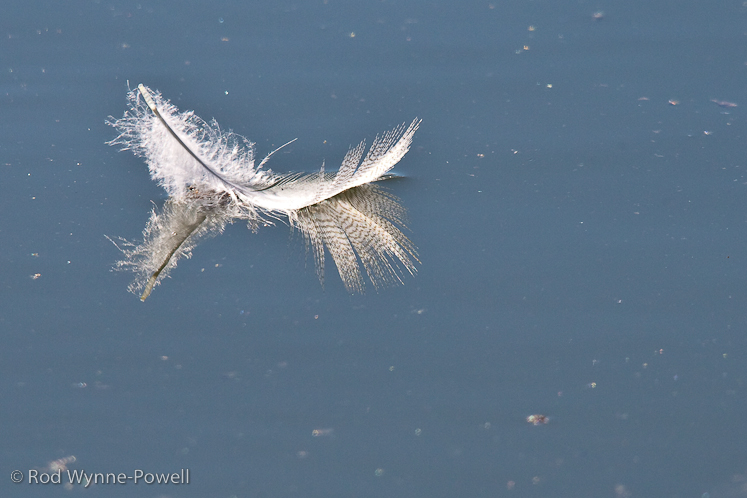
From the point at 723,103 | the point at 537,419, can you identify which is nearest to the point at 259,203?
the point at 537,419

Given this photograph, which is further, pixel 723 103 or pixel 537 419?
pixel 723 103

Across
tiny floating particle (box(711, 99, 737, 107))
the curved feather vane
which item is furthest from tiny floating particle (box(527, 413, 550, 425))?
tiny floating particle (box(711, 99, 737, 107))

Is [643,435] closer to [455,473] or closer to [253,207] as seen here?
[455,473]

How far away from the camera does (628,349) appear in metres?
1.00

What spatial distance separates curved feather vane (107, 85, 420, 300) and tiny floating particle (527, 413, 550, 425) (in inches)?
12.5

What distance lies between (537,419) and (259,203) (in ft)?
2.01

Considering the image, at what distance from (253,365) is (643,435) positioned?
68 cm

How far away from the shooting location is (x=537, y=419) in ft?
3.23

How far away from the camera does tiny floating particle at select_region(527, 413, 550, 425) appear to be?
3.23ft

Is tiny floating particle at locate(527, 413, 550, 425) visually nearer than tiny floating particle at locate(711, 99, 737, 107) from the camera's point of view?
Yes

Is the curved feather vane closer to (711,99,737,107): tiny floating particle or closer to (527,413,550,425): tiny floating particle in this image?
(527,413,550,425): tiny floating particle

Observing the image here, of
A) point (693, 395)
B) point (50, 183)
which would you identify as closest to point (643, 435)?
point (693, 395)

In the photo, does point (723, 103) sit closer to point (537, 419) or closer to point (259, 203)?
point (537, 419)

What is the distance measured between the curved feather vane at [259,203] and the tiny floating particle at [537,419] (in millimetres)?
318
